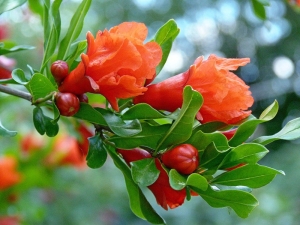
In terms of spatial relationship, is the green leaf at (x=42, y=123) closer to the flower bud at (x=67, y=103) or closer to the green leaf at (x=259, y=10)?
the flower bud at (x=67, y=103)

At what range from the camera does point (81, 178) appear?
231cm

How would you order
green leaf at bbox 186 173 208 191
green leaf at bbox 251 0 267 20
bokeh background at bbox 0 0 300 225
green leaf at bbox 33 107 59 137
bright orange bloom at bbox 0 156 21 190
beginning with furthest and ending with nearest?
bokeh background at bbox 0 0 300 225
bright orange bloom at bbox 0 156 21 190
green leaf at bbox 251 0 267 20
green leaf at bbox 33 107 59 137
green leaf at bbox 186 173 208 191

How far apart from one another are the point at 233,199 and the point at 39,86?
0.24 metres

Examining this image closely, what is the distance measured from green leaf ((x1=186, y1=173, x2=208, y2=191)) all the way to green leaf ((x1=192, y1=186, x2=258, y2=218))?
2 cm

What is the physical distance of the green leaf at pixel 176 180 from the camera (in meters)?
0.49

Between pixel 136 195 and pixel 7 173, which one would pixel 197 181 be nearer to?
pixel 136 195

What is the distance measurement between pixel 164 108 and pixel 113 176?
227cm

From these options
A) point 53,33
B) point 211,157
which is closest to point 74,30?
point 53,33

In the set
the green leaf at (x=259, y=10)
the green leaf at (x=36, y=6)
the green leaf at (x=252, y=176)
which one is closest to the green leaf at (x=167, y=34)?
the green leaf at (x=252, y=176)

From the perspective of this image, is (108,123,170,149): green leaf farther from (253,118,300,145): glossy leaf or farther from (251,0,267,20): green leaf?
(251,0,267,20): green leaf

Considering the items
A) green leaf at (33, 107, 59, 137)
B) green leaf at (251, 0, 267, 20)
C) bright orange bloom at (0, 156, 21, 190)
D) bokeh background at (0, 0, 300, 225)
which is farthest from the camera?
bokeh background at (0, 0, 300, 225)

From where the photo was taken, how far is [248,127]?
21.4 inches

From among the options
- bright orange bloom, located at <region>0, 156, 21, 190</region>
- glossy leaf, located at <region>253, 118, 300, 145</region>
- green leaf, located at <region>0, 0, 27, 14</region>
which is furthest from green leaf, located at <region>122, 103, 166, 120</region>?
bright orange bloom, located at <region>0, 156, 21, 190</region>

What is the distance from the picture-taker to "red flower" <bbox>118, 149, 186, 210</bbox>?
57cm
